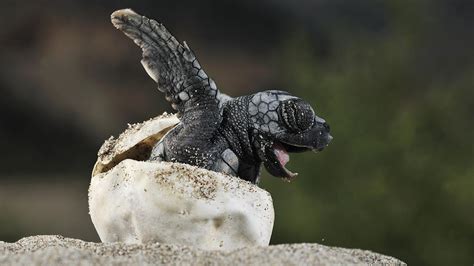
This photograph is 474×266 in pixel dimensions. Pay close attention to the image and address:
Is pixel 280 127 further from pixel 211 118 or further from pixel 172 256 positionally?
pixel 172 256

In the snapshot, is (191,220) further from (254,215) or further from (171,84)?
(171,84)

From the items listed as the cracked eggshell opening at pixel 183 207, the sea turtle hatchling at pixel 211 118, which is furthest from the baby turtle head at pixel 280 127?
the cracked eggshell opening at pixel 183 207

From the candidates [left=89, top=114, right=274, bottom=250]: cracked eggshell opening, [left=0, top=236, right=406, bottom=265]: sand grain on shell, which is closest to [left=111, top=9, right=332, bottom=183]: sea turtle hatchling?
[left=89, top=114, right=274, bottom=250]: cracked eggshell opening

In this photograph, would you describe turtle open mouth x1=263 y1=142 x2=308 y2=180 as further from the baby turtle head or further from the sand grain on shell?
the sand grain on shell

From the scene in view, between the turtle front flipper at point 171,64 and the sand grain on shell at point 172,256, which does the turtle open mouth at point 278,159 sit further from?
the sand grain on shell at point 172,256

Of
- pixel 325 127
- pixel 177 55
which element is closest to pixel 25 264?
pixel 177 55

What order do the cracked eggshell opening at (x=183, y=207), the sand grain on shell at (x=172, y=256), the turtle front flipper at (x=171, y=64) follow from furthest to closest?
1. the turtle front flipper at (x=171, y=64)
2. the cracked eggshell opening at (x=183, y=207)
3. the sand grain on shell at (x=172, y=256)

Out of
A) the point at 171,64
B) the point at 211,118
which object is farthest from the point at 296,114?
the point at 171,64
